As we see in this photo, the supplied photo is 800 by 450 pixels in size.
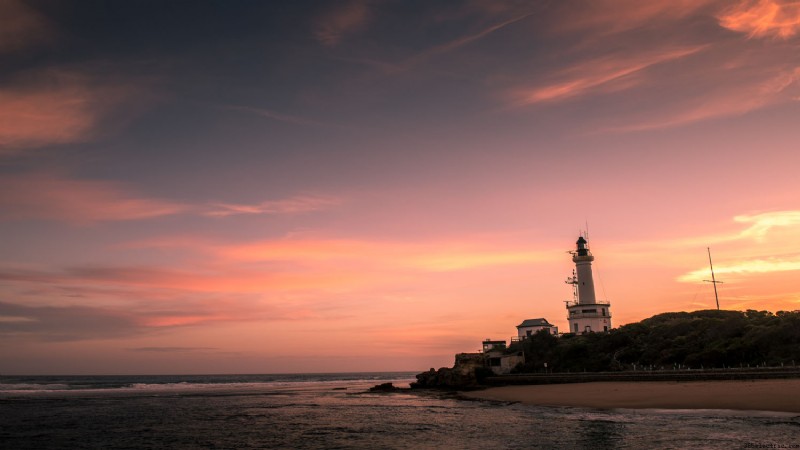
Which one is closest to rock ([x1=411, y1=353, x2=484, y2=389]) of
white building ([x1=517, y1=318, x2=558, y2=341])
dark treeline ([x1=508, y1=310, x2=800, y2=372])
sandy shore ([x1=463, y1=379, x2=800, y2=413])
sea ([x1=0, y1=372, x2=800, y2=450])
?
dark treeline ([x1=508, y1=310, x2=800, y2=372])

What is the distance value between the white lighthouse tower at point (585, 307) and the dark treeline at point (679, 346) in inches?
240

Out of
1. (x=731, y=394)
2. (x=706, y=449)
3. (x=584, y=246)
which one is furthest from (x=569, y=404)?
(x=584, y=246)

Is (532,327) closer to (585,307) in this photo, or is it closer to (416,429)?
A: (585,307)

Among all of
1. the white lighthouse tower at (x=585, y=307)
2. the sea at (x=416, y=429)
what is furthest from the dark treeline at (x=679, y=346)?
the sea at (x=416, y=429)

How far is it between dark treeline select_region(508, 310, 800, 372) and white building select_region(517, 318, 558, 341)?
28.1 ft

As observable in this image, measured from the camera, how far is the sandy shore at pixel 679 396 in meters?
33.4

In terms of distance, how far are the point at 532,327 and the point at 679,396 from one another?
2327 inches

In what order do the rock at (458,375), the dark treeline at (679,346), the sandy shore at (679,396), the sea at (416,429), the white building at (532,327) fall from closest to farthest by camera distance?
the sea at (416,429) → the sandy shore at (679,396) → the dark treeline at (679,346) → the rock at (458,375) → the white building at (532,327)

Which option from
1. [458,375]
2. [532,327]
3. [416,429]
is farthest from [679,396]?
[532,327]

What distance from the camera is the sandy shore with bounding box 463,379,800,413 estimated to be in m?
33.4

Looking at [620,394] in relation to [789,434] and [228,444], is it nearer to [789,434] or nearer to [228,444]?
[789,434]

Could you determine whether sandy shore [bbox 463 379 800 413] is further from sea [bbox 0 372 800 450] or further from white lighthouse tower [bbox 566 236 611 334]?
white lighthouse tower [bbox 566 236 611 334]

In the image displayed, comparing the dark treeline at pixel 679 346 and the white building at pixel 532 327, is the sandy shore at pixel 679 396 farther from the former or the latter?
the white building at pixel 532 327

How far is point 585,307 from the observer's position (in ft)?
297
